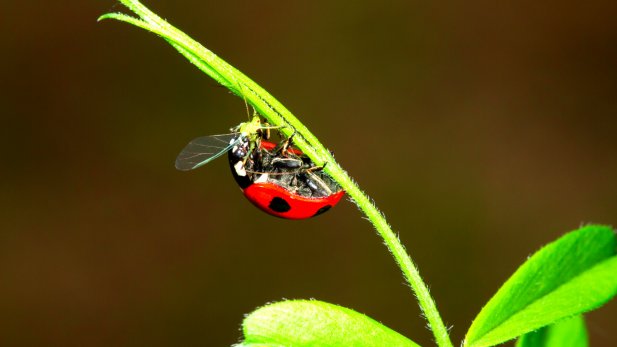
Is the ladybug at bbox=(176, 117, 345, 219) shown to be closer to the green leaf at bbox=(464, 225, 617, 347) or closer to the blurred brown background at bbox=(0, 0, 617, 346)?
the green leaf at bbox=(464, 225, 617, 347)

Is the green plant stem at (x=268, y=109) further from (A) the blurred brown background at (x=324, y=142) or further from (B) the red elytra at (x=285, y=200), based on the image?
(A) the blurred brown background at (x=324, y=142)

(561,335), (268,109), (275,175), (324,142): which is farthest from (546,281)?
(324,142)

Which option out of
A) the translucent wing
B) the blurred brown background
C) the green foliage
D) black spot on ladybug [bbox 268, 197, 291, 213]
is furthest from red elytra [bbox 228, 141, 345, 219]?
the blurred brown background

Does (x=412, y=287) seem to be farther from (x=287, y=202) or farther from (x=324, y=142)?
(x=324, y=142)

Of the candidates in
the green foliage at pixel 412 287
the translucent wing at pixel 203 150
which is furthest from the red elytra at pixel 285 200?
the green foliage at pixel 412 287

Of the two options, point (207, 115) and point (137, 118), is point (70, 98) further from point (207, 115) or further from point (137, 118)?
point (207, 115)

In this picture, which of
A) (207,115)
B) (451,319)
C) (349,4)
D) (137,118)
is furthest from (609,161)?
(137,118)
